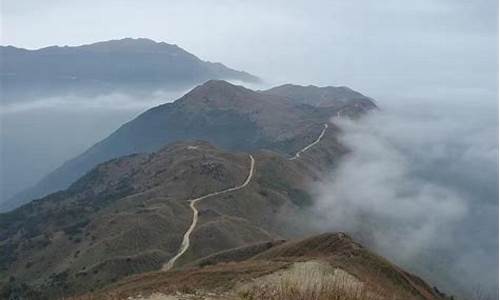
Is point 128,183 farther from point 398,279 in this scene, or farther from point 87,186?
point 398,279

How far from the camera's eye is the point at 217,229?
9444 centimetres

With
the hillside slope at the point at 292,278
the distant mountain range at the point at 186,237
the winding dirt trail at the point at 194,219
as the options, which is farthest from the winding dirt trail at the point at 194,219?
the hillside slope at the point at 292,278

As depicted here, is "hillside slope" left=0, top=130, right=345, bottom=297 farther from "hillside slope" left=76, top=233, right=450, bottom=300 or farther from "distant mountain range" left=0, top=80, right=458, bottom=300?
"hillside slope" left=76, top=233, right=450, bottom=300

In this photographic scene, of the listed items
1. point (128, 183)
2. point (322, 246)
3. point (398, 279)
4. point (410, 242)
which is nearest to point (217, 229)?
point (322, 246)

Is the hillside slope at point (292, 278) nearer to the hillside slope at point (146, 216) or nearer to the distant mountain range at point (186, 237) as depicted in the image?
the distant mountain range at point (186, 237)

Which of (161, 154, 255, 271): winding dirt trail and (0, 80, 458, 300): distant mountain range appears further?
(161, 154, 255, 271): winding dirt trail

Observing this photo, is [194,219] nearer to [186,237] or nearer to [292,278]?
[186,237]

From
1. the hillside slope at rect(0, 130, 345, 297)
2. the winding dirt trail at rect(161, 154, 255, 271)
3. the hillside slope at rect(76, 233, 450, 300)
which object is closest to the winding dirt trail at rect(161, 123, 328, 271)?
the winding dirt trail at rect(161, 154, 255, 271)

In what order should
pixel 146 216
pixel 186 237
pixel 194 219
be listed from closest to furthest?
pixel 186 237 < pixel 146 216 < pixel 194 219

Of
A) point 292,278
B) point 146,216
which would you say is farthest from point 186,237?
point 292,278

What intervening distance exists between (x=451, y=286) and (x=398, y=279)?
92316 mm

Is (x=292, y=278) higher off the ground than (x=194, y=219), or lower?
higher

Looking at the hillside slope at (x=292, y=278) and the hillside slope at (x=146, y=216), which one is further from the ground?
the hillside slope at (x=292, y=278)

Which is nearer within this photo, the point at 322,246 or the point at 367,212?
the point at 322,246
